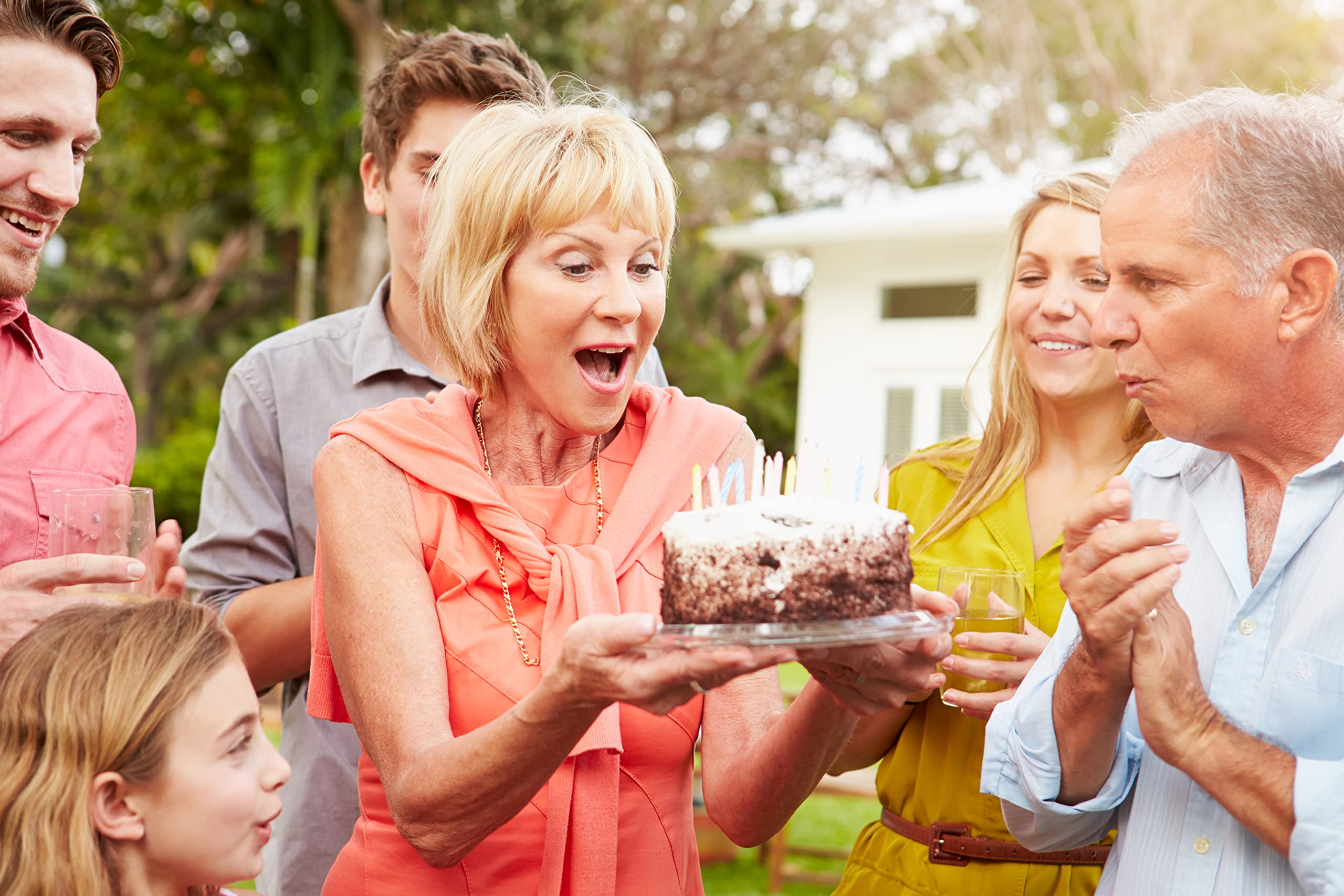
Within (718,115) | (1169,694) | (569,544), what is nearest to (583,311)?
(569,544)

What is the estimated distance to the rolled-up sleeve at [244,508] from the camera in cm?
363

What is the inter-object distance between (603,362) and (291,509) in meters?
1.34

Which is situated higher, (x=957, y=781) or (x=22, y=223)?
(x=22, y=223)

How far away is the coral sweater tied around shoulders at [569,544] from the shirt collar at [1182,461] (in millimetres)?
925

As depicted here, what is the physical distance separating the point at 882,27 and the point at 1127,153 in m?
19.2

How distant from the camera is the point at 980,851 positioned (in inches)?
125

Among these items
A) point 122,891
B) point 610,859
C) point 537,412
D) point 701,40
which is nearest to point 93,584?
point 122,891

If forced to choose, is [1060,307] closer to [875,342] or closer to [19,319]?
[19,319]

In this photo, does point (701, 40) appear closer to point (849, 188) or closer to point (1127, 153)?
point (849, 188)

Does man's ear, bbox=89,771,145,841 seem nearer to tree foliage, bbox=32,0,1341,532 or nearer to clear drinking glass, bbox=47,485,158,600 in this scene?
clear drinking glass, bbox=47,485,158,600

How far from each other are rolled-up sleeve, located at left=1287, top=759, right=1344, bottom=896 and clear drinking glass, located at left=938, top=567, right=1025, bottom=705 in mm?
789

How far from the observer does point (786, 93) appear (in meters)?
19.9

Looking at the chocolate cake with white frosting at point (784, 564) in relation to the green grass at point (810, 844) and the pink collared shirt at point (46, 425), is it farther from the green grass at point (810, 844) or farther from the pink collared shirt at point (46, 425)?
the green grass at point (810, 844)

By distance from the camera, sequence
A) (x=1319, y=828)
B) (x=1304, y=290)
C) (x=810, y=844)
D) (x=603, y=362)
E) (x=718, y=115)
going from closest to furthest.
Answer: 1. (x=1319, y=828)
2. (x=1304, y=290)
3. (x=603, y=362)
4. (x=810, y=844)
5. (x=718, y=115)
